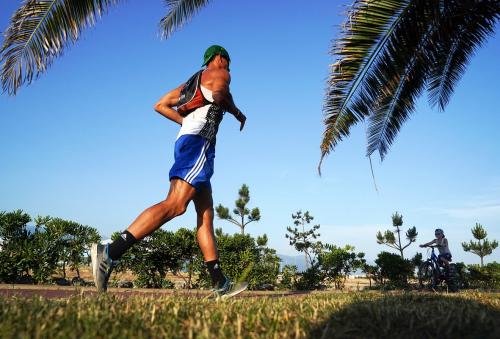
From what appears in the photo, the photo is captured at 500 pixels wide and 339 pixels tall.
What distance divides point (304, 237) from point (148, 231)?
1741 centimetres

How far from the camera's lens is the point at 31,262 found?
6660mm

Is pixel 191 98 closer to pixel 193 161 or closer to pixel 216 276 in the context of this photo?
pixel 193 161

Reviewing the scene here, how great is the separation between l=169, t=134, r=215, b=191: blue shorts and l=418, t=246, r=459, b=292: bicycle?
27.6ft

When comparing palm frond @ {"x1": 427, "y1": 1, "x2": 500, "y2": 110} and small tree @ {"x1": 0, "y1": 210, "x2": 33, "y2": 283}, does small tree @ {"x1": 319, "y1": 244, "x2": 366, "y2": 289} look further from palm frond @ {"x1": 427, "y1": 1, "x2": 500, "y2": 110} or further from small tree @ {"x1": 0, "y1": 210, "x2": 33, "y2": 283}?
Answer: small tree @ {"x1": 0, "y1": 210, "x2": 33, "y2": 283}

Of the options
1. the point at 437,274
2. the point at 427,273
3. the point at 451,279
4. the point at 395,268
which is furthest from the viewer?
the point at 395,268

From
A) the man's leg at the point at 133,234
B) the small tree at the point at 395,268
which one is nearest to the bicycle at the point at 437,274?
the small tree at the point at 395,268

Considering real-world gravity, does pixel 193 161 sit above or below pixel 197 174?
above

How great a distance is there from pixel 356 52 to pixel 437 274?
24.2ft

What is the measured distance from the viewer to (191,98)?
3.63m

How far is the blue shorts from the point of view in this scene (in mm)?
3275

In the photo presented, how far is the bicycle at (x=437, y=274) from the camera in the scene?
9.82 meters

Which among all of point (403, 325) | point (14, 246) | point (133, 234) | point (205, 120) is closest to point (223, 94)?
point (205, 120)

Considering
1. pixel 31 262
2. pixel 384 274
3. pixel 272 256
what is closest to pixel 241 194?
pixel 384 274

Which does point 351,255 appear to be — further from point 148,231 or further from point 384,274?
point 148,231
